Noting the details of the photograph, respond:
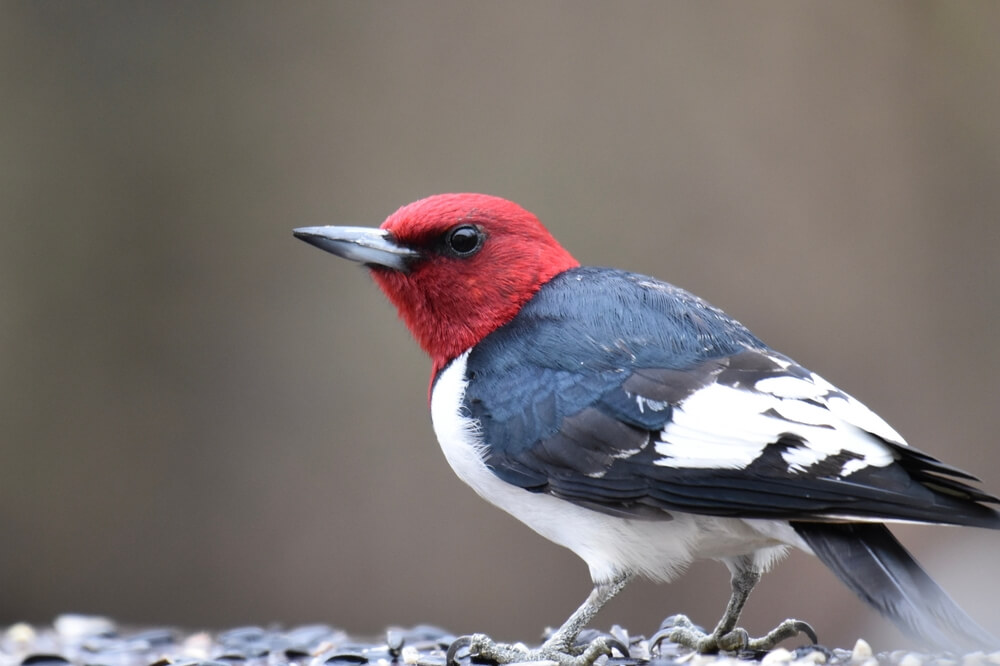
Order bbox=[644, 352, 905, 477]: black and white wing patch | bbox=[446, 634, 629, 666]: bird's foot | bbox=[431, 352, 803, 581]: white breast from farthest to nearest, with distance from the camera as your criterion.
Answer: bbox=[446, 634, 629, 666]: bird's foot → bbox=[431, 352, 803, 581]: white breast → bbox=[644, 352, 905, 477]: black and white wing patch

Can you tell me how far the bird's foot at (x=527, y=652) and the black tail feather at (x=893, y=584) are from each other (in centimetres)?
77

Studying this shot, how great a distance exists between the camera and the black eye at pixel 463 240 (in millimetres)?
4578

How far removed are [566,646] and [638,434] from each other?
743 millimetres

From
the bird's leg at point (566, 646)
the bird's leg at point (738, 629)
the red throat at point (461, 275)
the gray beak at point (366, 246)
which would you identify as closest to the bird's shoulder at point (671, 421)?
the red throat at point (461, 275)

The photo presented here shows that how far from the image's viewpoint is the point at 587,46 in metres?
8.54

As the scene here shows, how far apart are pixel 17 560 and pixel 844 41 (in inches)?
256

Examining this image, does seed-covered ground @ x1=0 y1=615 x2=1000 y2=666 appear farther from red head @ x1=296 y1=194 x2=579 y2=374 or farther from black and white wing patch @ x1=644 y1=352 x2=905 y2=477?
red head @ x1=296 y1=194 x2=579 y2=374

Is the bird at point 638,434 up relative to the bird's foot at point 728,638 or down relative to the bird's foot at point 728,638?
up

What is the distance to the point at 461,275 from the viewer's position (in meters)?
4.53

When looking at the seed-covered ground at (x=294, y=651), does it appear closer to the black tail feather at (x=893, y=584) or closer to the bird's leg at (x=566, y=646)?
the bird's leg at (x=566, y=646)

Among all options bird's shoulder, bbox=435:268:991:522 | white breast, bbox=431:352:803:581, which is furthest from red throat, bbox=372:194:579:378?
white breast, bbox=431:352:803:581

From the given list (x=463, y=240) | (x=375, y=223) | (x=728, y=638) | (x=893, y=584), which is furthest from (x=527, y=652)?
(x=375, y=223)

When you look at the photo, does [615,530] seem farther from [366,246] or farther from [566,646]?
[366,246]

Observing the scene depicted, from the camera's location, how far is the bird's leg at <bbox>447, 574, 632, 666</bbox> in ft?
12.8
